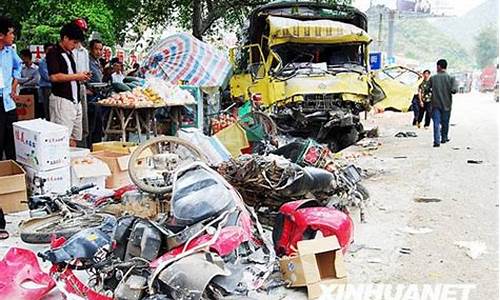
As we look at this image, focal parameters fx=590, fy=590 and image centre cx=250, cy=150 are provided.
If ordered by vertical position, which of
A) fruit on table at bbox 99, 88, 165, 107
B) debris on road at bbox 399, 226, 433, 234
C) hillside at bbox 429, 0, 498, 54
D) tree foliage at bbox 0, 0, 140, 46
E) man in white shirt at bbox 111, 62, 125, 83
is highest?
hillside at bbox 429, 0, 498, 54

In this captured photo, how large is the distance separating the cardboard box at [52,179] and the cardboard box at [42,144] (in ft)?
0.14

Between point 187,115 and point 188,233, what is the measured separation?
18.6ft

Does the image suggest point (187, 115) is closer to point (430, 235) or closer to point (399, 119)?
point (430, 235)

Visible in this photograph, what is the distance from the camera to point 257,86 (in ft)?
34.6

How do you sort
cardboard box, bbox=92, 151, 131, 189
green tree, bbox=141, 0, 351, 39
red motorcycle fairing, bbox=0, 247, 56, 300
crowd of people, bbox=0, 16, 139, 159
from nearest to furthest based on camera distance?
red motorcycle fairing, bbox=0, 247, 56, 300 < crowd of people, bbox=0, 16, 139, 159 < cardboard box, bbox=92, 151, 131, 189 < green tree, bbox=141, 0, 351, 39

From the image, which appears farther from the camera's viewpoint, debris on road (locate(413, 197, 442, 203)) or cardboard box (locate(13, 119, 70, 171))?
debris on road (locate(413, 197, 442, 203))

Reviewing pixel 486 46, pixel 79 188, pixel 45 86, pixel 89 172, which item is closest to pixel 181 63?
pixel 45 86

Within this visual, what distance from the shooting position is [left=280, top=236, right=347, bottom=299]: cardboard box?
163 inches

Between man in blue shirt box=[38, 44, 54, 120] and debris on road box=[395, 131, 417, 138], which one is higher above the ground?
man in blue shirt box=[38, 44, 54, 120]

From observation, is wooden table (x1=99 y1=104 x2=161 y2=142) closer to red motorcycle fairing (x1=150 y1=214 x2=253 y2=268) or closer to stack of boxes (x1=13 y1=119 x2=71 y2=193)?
stack of boxes (x1=13 y1=119 x2=71 y2=193)

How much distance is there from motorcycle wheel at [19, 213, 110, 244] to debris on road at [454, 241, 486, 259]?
3150 millimetres

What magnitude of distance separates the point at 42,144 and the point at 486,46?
257 ft

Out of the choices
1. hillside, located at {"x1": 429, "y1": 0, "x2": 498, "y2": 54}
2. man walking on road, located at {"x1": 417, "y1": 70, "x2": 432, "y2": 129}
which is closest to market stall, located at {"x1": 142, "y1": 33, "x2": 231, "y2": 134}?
man walking on road, located at {"x1": 417, "y1": 70, "x2": 432, "y2": 129}

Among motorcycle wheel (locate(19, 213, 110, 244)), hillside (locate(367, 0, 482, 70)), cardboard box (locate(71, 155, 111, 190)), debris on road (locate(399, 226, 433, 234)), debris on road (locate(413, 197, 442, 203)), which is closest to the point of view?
motorcycle wheel (locate(19, 213, 110, 244))
